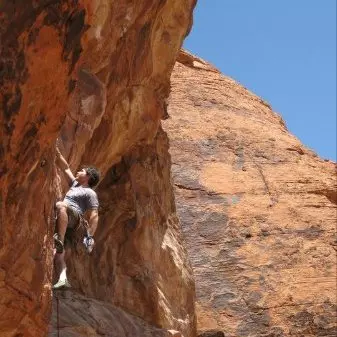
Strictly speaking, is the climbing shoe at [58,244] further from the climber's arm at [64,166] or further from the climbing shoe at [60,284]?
the climber's arm at [64,166]

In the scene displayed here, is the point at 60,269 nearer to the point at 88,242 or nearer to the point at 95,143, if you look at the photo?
the point at 88,242

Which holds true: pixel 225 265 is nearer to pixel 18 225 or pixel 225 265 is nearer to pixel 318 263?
pixel 318 263

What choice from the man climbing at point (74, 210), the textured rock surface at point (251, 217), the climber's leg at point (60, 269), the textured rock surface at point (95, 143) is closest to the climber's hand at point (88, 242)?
the man climbing at point (74, 210)

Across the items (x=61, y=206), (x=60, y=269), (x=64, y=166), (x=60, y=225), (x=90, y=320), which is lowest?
(x=90, y=320)

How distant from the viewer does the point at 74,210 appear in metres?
11.4

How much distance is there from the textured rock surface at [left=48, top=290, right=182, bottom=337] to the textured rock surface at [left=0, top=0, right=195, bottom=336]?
93 centimetres

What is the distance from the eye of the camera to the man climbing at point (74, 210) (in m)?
11.1

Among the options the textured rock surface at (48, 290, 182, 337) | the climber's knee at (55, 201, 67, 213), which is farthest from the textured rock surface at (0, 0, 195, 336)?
the textured rock surface at (48, 290, 182, 337)

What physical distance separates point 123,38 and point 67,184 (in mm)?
2873

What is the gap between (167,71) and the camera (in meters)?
16.3

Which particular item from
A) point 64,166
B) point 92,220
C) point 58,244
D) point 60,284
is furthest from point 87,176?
point 60,284

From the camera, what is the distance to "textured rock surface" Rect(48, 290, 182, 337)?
38.8 feet

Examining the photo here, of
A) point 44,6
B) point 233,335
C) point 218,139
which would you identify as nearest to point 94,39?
point 44,6

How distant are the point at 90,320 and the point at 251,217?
38.5ft
